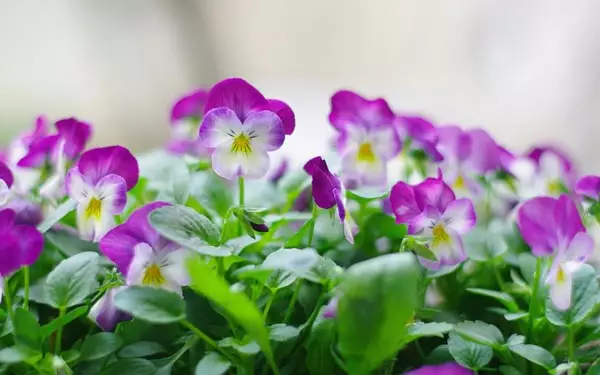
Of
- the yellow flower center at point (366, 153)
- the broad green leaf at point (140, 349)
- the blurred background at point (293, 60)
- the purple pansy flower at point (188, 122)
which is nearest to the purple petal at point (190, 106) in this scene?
the purple pansy flower at point (188, 122)

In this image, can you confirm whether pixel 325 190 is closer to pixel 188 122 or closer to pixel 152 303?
pixel 152 303

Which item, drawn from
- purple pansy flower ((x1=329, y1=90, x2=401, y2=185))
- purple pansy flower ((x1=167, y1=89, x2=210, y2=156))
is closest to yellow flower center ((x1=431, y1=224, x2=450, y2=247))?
purple pansy flower ((x1=329, y1=90, x2=401, y2=185))

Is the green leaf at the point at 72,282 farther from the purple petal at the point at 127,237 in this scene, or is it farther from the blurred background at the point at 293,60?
the blurred background at the point at 293,60

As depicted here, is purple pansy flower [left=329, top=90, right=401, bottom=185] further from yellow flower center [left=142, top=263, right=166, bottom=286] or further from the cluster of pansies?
yellow flower center [left=142, top=263, right=166, bottom=286]

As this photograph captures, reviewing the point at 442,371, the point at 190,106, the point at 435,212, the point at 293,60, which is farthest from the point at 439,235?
the point at 293,60

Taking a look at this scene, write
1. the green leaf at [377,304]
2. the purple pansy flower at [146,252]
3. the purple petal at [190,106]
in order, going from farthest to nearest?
the purple petal at [190,106] → the purple pansy flower at [146,252] → the green leaf at [377,304]

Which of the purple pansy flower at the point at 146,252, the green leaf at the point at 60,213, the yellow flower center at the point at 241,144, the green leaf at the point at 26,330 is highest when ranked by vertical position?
the yellow flower center at the point at 241,144

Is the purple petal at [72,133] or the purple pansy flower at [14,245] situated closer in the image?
the purple pansy flower at [14,245]
